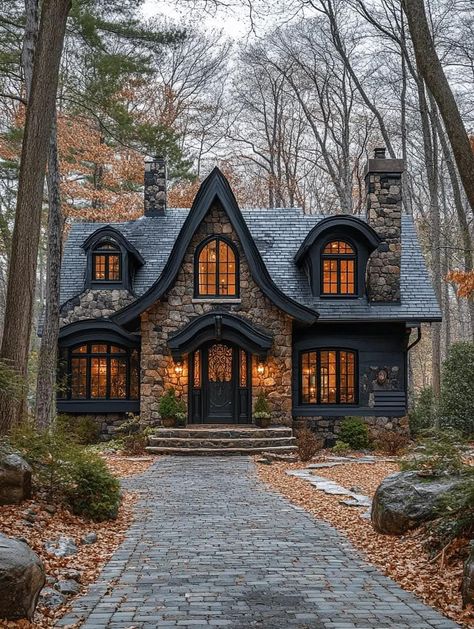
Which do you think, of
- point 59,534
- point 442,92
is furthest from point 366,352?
point 59,534

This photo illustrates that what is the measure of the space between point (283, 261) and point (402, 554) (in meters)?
14.0

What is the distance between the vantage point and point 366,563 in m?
6.72

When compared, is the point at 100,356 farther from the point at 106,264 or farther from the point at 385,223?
the point at 385,223

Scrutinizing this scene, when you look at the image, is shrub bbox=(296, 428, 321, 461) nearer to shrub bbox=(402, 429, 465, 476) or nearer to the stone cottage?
the stone cottage

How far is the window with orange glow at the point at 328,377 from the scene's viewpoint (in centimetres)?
1945

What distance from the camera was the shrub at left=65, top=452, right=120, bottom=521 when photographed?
8.52 m

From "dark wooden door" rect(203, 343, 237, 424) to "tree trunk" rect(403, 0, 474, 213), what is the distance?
10.9m

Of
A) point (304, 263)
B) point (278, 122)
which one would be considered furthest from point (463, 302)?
point (304, 263)

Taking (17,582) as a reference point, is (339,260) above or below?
above

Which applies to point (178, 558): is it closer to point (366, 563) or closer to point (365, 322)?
point (366, 563)

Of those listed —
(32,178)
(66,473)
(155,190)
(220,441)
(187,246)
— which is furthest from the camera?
(155,190)

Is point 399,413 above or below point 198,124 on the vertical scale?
below

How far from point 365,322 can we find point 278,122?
1346 centimetres

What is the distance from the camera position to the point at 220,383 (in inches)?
742
